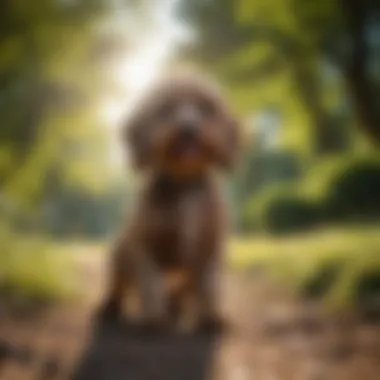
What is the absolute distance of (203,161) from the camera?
1.45 m

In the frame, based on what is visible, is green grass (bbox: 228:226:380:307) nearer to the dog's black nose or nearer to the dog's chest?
the dog's chest

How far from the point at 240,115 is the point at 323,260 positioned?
327 millimetres

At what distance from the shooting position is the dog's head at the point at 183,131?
1.44 meters

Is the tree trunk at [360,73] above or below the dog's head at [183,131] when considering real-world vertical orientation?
above

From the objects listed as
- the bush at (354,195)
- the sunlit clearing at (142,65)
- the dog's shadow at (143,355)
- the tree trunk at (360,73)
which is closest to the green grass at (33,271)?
the dog's shadow at (143,355)

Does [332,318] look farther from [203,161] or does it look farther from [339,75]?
[339,75]

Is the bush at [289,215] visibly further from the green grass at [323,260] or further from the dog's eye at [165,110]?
the dog's eye at [165,110]

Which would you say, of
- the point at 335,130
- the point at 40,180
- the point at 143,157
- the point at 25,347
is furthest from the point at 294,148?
the point at 25,347

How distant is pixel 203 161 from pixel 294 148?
19 centimetres

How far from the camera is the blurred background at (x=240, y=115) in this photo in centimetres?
145

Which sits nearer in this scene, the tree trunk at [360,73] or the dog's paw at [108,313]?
the dog's paw at [108,313]

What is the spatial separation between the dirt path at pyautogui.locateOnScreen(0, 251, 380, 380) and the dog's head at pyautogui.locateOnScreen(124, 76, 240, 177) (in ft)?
0.74

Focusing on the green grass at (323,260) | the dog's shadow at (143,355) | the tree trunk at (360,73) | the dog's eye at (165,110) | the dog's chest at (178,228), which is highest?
the tree trunk at (360,73)

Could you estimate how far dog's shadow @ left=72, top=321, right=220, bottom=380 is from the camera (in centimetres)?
138
